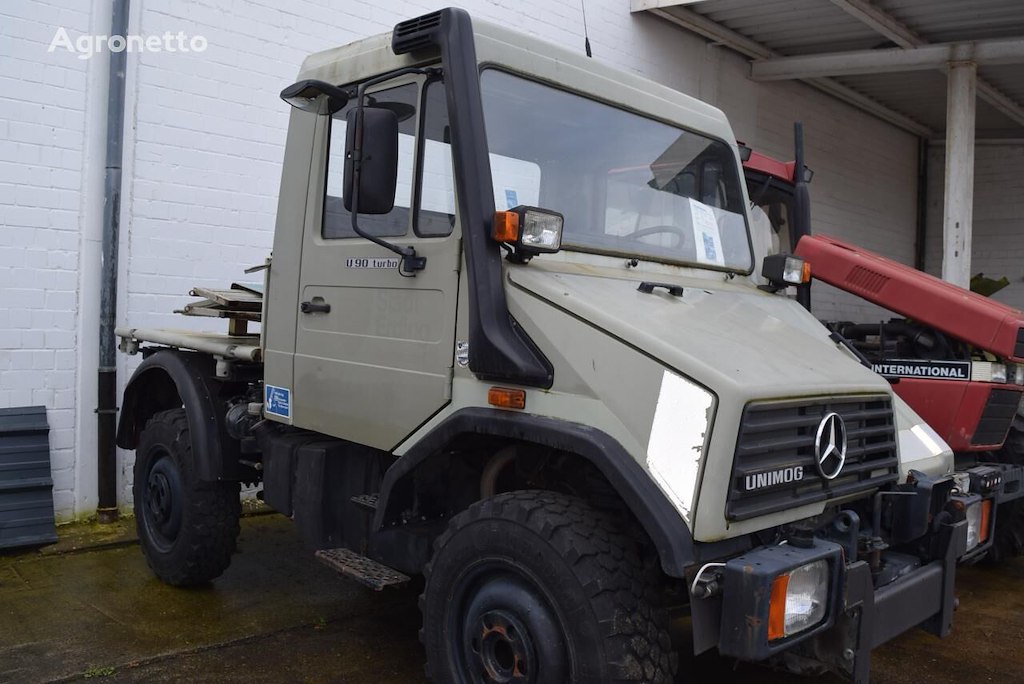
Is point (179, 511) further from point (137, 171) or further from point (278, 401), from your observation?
point (137, 171)

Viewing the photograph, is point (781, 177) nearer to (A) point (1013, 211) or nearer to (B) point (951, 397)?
(B) point (951, 397)

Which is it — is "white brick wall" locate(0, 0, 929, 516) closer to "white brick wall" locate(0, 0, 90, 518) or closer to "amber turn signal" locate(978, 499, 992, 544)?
"white brick wall" locate(0, 0, 90, 518)

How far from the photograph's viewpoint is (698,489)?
8.26ft

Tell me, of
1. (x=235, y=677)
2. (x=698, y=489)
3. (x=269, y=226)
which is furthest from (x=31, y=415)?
(x=698, y=489)

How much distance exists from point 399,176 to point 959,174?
316 inches

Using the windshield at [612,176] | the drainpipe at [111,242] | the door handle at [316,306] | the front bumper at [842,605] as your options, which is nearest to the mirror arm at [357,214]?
the windshield at [612,176]

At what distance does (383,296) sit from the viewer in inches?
138

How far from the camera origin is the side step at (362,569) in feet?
11.2

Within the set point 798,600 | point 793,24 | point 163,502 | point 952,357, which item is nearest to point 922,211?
point 793,24

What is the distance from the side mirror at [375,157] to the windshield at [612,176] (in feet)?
1.13

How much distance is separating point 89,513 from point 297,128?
3393 millimetres

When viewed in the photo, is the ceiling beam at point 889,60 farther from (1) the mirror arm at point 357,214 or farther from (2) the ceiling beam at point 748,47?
(1) the mirror arm at point 357,214

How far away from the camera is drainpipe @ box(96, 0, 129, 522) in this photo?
579 cm

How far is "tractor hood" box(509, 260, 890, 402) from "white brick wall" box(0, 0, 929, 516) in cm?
393
